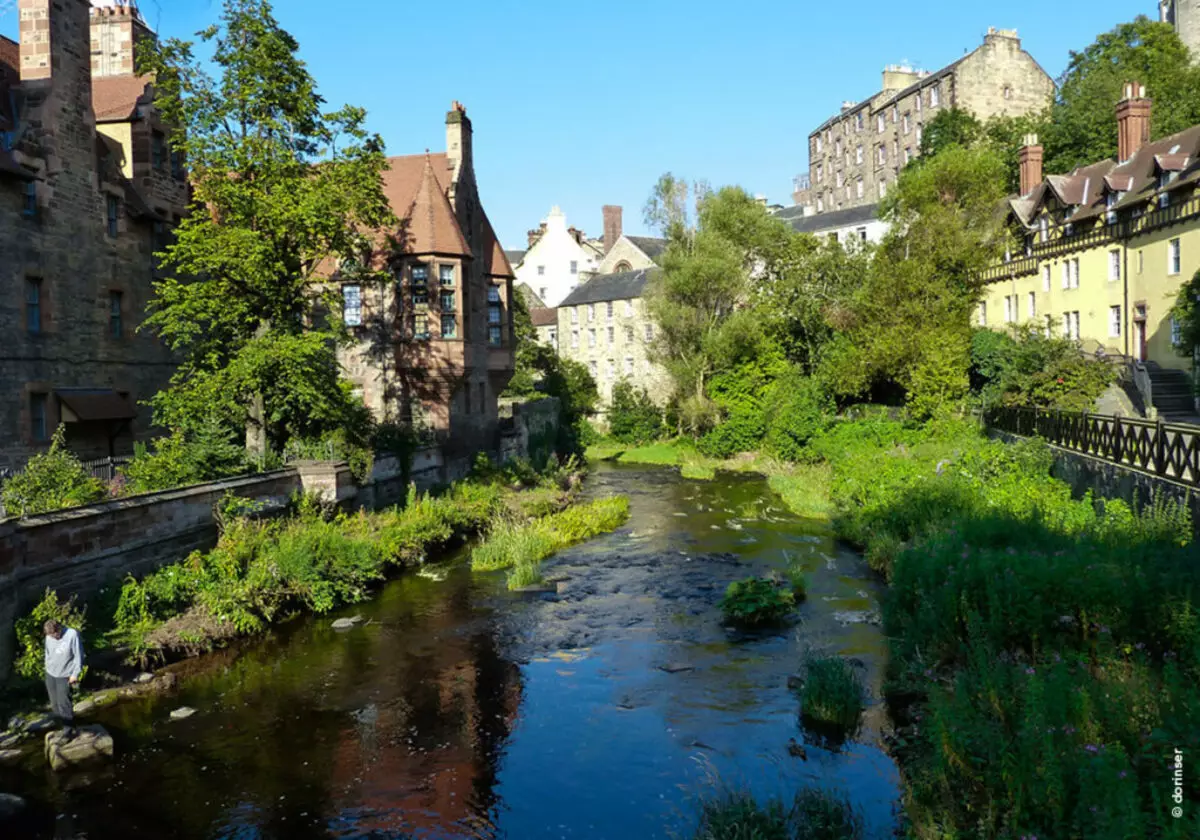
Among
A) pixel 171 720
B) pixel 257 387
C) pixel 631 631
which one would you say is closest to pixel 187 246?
pixel 257 387

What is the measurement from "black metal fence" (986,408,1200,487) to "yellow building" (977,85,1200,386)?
1028 centimetres

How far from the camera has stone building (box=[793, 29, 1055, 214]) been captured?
66.7 meters

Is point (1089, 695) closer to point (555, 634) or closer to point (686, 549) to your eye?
point (555, 634)

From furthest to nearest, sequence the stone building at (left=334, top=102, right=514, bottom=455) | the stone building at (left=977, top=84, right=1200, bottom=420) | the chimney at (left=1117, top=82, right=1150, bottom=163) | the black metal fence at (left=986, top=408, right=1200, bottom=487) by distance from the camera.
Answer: the chimney at (left=1117, top=82, right=1150, bottom=163), the stone building at (left=977, top=84, right=1200, bottom=420), the stone building at (left=334, top=102, right=514, bottom=455), the black metal fence at (left=986, top=408, right=1200, bottom=487)

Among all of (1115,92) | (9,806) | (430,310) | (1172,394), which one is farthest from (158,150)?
(1115,92)

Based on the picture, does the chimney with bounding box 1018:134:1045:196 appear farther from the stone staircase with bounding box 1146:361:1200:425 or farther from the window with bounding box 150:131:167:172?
the window with bounding box 150:131:167:172

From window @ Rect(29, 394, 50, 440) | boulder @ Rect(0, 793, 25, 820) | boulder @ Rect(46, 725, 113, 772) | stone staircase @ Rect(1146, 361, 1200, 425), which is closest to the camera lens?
boulder @ Rect(0, 793, 25, 820)

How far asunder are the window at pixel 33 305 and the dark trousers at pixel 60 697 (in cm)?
1296

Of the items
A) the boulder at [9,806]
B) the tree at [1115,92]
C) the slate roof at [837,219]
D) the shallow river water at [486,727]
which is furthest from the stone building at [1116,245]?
the boulder at [9,806]

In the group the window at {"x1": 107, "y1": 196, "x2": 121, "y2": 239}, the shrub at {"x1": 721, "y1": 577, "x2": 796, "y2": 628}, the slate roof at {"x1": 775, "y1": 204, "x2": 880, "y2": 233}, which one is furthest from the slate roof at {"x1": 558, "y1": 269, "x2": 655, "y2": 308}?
the shrub at {"x1": 721, "y1": 577, "x2": 796, "y2": 628}

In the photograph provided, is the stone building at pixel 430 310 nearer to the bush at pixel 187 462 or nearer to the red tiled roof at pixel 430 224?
the red tiled roof at pixel 430 224

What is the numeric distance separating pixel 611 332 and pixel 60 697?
55.9m

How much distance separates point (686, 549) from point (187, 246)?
15.7 meters

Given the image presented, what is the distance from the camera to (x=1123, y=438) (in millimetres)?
19328
